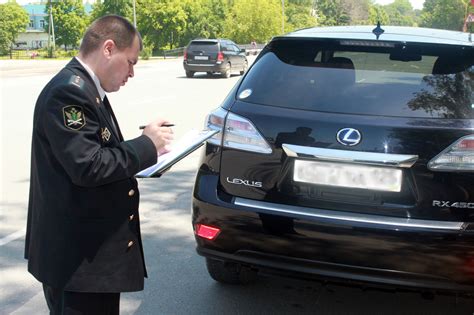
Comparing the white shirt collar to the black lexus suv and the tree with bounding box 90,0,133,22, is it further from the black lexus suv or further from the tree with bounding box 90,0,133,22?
the tree with bounding box 90,0,133,22

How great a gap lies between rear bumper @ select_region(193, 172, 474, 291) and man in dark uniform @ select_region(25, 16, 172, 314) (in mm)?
874

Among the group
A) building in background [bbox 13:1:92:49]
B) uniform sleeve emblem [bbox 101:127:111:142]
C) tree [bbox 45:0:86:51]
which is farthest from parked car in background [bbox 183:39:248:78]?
building in background [bbox 13:1:92:49]

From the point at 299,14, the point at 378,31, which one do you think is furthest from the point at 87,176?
the point at 299,14

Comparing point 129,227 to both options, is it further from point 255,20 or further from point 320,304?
point 255,20

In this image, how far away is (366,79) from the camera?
3.02 metres

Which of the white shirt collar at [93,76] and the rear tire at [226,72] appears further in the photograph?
the rear tire at [226,72]

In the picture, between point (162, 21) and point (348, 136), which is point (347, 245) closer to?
point (348, 136)

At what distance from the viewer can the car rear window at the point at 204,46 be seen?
23138 mm

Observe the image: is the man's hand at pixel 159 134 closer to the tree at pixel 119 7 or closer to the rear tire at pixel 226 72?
the rear tire at pixel 226 72

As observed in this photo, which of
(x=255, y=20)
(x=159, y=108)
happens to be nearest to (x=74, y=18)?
(x=255, y=20)

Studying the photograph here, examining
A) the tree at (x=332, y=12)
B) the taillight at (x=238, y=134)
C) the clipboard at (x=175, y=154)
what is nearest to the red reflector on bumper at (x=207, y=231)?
the taillight at (x=238, y=134)

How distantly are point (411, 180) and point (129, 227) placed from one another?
54.5 inches

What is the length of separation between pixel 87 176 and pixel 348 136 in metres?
1.38

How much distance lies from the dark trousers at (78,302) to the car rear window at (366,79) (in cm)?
141
